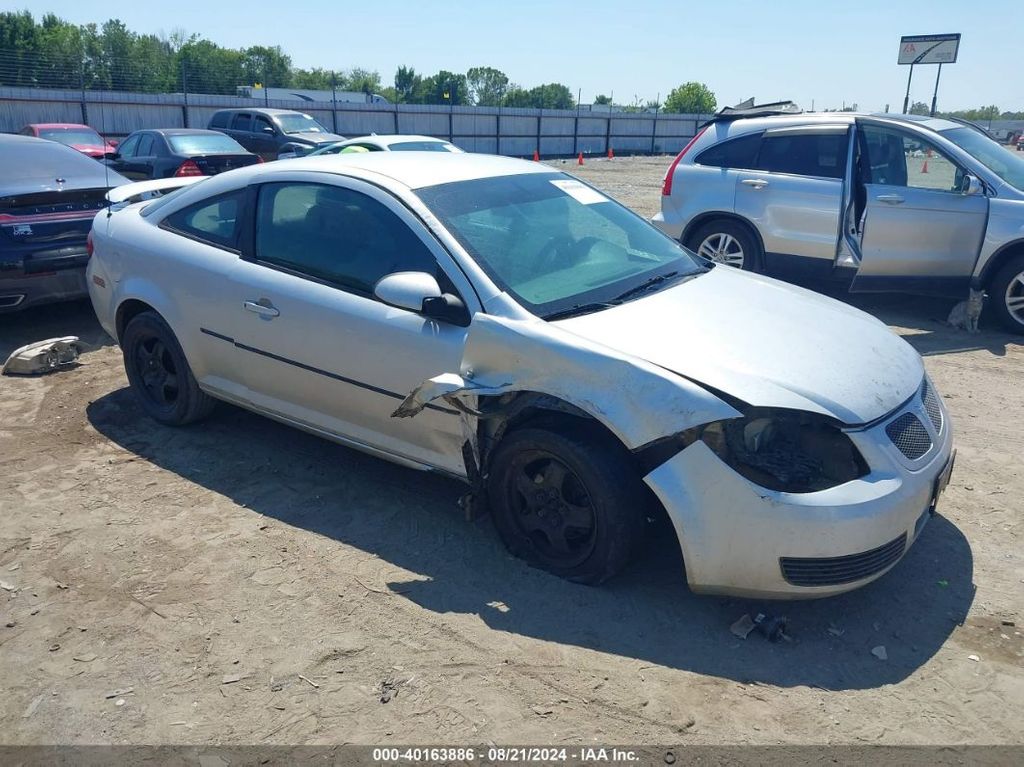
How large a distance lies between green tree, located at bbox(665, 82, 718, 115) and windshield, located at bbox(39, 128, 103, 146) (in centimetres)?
6868

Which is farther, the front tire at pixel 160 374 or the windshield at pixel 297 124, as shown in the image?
the windshield at pixel 297 124

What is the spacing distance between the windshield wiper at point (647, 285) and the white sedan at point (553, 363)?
0.04ft

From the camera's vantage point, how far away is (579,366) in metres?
3.32

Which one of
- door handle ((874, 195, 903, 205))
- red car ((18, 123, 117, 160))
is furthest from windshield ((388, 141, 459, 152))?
red car ((18, 123, 117, 160))

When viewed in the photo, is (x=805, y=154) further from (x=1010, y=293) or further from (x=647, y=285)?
(x=647, y=285)

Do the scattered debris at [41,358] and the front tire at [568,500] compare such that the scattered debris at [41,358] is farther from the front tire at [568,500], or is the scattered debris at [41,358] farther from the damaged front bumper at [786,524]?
the damaged front bumper at [786,524]

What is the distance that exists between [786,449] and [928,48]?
127ft

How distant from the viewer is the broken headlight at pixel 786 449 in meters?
3.12

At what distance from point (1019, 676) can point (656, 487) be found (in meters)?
1.43

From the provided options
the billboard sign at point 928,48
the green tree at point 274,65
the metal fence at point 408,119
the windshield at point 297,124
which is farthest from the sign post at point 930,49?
the green tree at point 274,65

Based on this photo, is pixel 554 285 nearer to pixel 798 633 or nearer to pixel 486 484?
pixel 486 484

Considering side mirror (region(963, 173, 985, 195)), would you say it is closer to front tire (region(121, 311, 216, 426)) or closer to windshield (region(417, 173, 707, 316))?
windshield (region(417, 173, 707, 316))

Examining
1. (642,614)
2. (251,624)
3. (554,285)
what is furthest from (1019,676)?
(251,624)

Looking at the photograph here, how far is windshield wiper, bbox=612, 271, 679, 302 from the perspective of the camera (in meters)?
3.86
